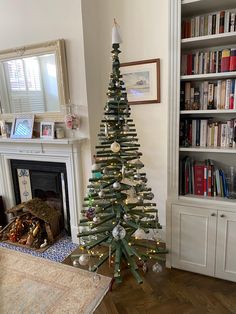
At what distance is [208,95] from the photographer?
1.97m

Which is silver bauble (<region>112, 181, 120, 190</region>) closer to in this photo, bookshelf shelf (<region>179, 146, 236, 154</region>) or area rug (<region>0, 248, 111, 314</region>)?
bookshelf shelf (<region>179, 146, 236, 154</region>)

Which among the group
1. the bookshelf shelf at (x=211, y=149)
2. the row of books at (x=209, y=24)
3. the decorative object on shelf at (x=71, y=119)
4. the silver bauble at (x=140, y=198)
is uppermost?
the row of books at (x=209, y=24)

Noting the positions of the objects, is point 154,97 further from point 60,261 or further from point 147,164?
point 60,261

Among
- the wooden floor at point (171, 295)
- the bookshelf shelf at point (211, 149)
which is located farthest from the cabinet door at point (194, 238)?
the bookshelf shelf at point (211, 149)

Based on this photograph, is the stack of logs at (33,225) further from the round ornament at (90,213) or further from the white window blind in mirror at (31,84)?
the white window blind in mirror at (31,84)

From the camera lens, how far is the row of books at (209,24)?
1.79 meters

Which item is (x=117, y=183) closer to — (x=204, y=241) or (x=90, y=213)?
(x=90, y=213)

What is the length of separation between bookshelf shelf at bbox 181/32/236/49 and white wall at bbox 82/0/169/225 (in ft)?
1.20

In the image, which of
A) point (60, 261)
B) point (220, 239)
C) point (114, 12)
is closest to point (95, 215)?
point (60, 261)

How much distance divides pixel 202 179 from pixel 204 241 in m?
0.53

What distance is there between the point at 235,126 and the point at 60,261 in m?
2.10

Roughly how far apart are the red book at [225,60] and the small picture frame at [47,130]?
176cm

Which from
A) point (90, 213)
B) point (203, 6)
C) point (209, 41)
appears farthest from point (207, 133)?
point (90, 213)

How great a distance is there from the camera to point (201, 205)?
78.4 inches
